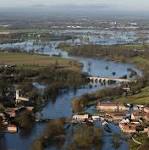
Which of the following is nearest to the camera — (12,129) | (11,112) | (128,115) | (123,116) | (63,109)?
(12,129)

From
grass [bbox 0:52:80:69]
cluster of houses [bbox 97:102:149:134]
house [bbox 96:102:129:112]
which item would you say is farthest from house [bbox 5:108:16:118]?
grass [bbox 0:52:80:69]

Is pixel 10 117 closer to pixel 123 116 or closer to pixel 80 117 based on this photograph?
pixel 80 117

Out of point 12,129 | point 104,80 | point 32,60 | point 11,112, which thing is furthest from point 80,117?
point 32,60

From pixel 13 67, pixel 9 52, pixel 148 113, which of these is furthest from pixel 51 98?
pixel 9 52

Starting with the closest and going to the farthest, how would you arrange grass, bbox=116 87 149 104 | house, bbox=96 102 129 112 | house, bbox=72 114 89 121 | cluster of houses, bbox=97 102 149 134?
1. cluster of houses, bbox=97 102 149 134
2. house, bbox=72 114 89 121
3. house, bbox=96 102 129 112
4. grass, bbox=116 87 149 104

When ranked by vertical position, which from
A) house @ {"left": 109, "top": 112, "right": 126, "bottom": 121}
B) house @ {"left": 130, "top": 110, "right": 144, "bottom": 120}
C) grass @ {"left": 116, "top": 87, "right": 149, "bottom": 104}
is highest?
house @ {"left": 130, "top": 110, "right": 144, "bottom": 120}

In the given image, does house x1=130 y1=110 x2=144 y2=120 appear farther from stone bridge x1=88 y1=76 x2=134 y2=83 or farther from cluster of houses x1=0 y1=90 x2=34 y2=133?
stone bridge x1=88 y1=76 x2=134 y2=83
